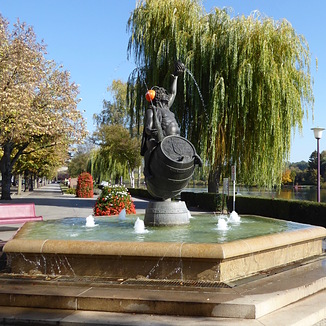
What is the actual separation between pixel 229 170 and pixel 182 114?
3.84 m

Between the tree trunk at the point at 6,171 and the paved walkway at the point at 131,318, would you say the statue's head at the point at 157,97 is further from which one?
the tree trunk at the point at 6,171

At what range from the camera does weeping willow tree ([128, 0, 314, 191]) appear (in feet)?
58.3

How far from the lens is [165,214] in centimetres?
840

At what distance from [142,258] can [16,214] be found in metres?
7.67

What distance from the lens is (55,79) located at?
28.6 m

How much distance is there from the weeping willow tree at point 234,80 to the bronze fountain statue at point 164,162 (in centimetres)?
944

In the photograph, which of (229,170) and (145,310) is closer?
(145,310)

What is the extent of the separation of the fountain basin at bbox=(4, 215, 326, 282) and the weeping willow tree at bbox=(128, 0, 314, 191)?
1245 cm

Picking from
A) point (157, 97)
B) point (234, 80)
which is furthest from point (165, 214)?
point (234, 80)

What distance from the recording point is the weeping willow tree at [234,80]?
17.8m

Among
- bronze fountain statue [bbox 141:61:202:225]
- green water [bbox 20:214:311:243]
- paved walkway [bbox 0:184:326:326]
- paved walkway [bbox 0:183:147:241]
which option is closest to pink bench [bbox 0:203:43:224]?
paved walkway [bbox 0:183:147:241]

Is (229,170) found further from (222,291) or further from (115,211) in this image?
(222,291)

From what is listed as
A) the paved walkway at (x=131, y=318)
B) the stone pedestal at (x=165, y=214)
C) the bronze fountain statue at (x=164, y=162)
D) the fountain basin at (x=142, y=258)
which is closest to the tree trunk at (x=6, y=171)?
the bronze fountain statue at (x=164, y=162)

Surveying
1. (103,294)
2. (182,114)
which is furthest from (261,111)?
(103,294)
